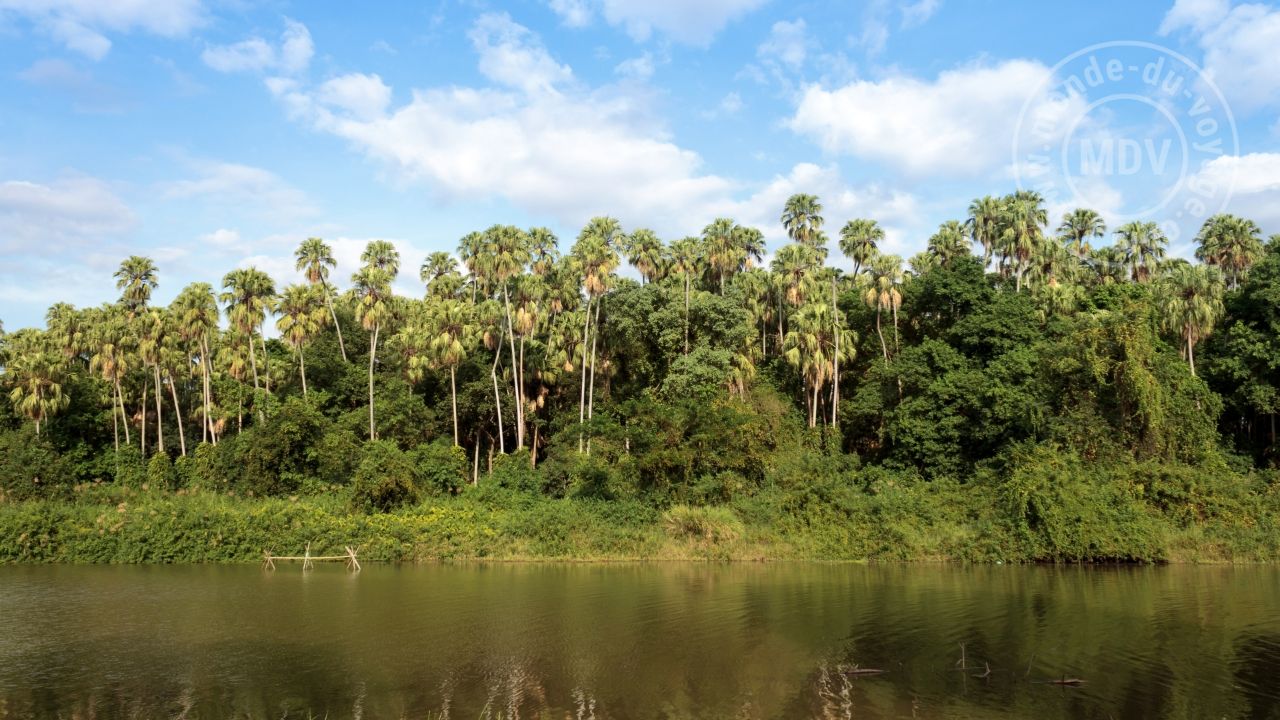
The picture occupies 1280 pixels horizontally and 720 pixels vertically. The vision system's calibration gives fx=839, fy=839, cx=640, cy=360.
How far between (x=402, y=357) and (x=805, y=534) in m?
33.8

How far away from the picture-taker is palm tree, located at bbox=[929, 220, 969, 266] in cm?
6269

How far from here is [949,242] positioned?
62.7 meters

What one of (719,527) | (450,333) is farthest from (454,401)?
(719,527)

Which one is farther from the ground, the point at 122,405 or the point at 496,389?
the point at 496,389

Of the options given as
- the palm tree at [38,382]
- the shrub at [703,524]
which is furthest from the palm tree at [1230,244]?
the palm tree at [38,382]

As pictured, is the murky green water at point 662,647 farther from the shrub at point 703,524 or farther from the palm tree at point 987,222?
the palm tree at point 987,222

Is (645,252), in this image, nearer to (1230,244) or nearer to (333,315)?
(333,315)

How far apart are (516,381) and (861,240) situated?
83.2 feet

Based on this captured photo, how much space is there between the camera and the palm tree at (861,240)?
186 feet

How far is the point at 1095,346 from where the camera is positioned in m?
40.1

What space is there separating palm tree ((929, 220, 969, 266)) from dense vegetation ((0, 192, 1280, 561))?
165 millimetres

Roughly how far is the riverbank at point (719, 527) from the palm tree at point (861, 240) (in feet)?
58.3

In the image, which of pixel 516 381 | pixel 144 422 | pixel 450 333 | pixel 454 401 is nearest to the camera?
pixel 450 333

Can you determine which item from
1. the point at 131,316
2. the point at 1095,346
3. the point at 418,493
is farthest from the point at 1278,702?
the point at 131,316
